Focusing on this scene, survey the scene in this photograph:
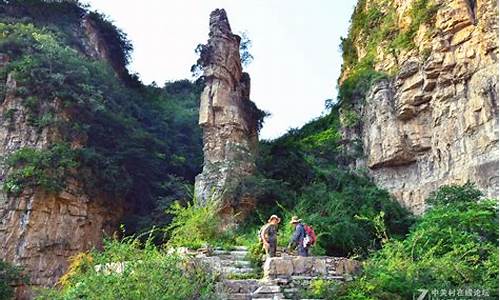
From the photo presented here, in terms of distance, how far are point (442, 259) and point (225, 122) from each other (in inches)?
422

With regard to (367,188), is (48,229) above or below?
below

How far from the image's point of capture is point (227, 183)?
18.0 meters

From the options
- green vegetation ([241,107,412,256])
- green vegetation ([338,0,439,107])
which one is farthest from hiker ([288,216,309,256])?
green vegetation ([338,0,439,107])

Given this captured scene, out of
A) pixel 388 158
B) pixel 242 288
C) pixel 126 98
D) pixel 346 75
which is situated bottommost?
pixel 242 288

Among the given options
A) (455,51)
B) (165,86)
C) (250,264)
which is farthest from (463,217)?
(165,86)

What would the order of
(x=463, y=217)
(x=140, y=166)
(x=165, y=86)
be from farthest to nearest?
1. (x=165, y=86)
2. (x=140, y=166)
3. (x=463, y=217)

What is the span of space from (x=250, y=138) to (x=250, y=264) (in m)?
10.6

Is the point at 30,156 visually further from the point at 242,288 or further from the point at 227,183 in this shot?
the point at 242,288

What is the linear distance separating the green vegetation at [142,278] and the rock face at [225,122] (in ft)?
24.8

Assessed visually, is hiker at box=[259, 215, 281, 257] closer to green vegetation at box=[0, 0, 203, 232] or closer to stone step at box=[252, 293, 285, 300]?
stone step at box=[252, 293, 285, 300]

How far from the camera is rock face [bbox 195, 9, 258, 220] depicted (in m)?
18.1

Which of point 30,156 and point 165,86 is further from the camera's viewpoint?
point 165,86

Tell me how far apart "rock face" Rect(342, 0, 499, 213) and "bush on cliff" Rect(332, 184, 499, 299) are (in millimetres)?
3162

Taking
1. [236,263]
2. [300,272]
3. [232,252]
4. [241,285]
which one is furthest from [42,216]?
[300,272]
